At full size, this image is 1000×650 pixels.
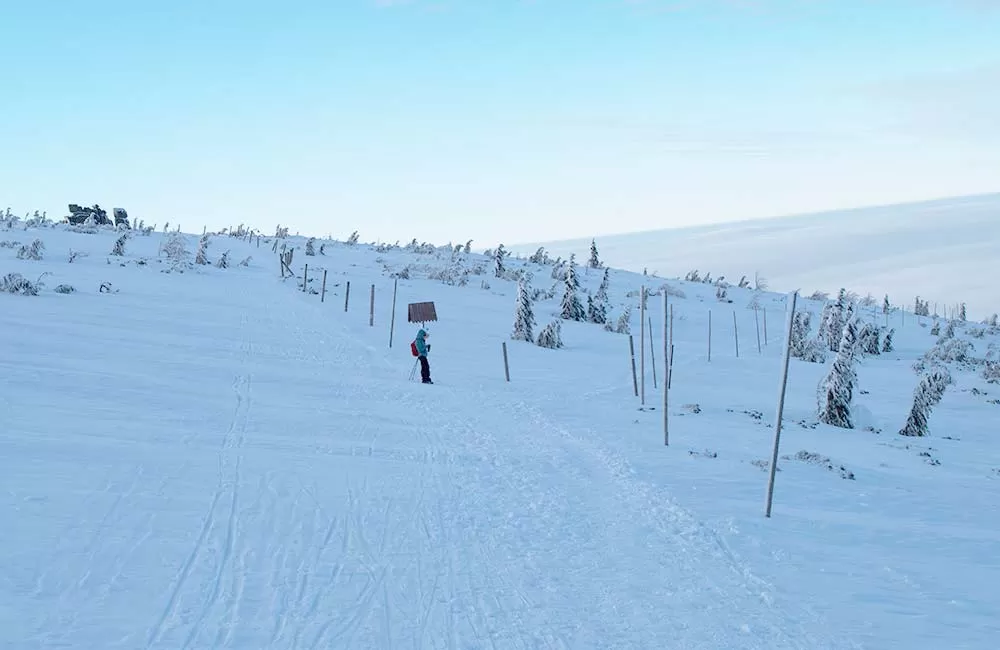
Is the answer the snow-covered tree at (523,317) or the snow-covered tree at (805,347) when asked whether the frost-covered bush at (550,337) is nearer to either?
the snow-covered tree at (523,317)

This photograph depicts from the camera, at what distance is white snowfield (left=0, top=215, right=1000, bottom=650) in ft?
22.1

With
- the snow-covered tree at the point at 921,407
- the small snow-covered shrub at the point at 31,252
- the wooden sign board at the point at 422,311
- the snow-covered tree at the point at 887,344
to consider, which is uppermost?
the small snow-covered shrub at the point at 31,252

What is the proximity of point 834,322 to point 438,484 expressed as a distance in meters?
33.0

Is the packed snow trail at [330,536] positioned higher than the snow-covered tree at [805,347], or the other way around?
the snow-covered tree at [805,347]

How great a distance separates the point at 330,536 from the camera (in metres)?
8.56

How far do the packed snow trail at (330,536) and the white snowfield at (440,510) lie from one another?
0.03m

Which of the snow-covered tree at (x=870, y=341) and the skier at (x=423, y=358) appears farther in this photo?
the snow-covered tree at (x=870, y=341)

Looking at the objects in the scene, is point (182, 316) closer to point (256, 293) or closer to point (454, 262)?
point (256, 293)

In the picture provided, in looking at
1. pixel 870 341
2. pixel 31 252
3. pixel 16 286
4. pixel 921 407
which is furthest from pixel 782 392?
pixel 31 252

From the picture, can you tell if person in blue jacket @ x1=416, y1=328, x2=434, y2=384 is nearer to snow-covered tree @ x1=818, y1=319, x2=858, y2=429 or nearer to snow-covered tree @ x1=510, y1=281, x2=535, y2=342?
snow-covered tree @ x1=818, y1=319, x2=858, y2=429

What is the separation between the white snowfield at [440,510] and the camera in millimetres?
6746

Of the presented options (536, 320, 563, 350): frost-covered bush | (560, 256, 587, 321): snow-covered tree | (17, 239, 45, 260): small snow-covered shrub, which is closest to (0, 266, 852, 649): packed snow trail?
(536, 320, 563, 350): frost-covered bush

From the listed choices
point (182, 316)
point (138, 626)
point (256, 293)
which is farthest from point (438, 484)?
point (256, 293)

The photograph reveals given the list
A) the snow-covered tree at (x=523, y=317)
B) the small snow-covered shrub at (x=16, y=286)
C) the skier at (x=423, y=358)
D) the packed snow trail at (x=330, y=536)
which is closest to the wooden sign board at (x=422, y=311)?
the skier at (x=423, y=358)
